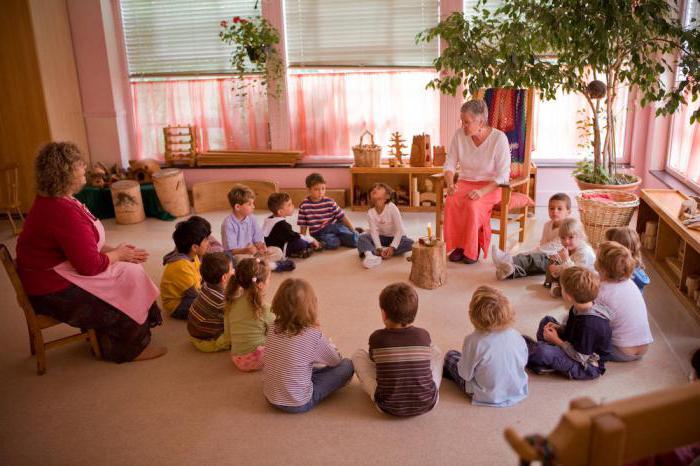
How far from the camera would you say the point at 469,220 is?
16.2 feet

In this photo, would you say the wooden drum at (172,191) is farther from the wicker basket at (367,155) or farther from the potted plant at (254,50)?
the wicker basket at (367,155)

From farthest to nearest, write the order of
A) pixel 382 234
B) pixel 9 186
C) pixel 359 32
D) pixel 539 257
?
pixel 359 32 → pixel 9 186 → pixel 382 234 → pixel 539 257

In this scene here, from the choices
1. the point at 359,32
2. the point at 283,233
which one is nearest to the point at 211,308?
the point at 283,233

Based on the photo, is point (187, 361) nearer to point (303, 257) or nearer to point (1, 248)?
point (1, 248)

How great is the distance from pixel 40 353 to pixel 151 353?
1.94 ft

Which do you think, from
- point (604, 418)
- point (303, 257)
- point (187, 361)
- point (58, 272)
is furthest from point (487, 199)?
point (604, 418)

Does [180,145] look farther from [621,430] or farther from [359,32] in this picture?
[621,430]

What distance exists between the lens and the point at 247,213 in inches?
188

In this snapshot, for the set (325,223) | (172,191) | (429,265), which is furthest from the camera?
(172,191)

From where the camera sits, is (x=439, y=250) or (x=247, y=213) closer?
(x=439, y=250)

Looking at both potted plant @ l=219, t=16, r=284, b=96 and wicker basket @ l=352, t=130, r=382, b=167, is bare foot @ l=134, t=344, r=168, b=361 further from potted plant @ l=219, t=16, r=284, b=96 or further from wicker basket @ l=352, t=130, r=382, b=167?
potted plant @ l=219, t=16, r=284, b=96

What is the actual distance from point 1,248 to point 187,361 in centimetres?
116

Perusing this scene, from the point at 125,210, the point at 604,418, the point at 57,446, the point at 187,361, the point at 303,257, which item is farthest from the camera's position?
the point at 125,210

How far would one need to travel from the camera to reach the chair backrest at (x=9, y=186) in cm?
624
